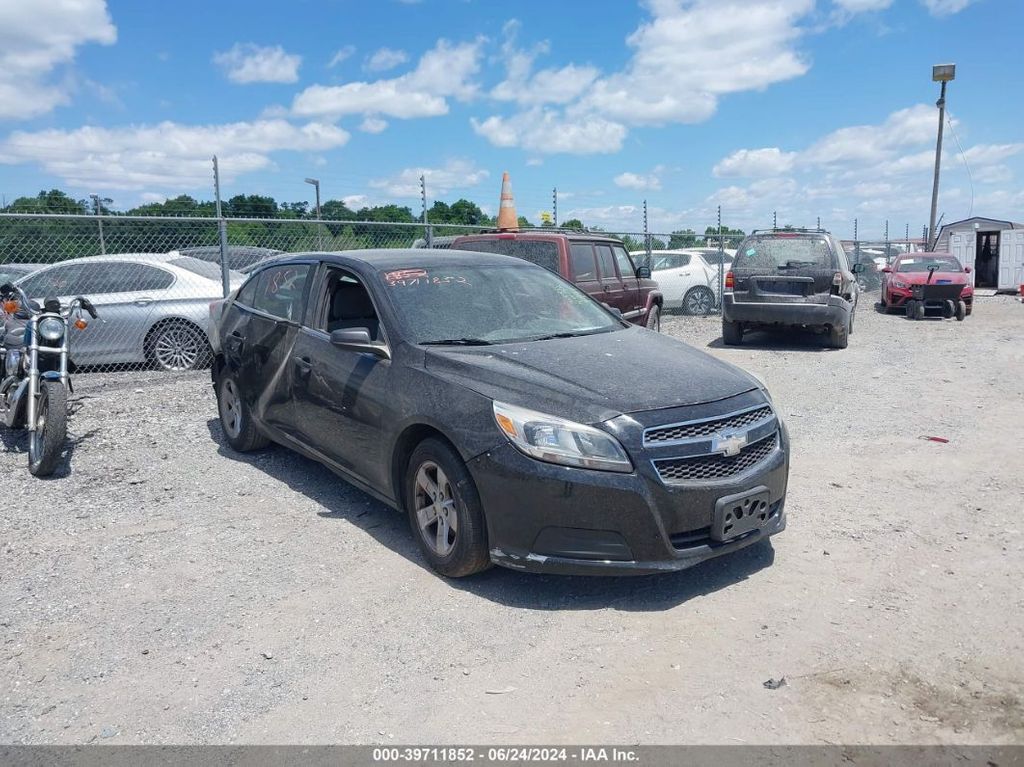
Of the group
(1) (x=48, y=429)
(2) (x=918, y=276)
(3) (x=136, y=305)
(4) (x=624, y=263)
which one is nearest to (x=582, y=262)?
(4) (x=624, y=263)

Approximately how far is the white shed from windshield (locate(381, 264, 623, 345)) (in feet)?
79.5

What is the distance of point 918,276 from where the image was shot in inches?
710

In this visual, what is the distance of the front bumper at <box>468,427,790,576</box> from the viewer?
3682 mm

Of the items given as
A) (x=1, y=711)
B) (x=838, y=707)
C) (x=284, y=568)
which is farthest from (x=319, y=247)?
(x=838, y=707)

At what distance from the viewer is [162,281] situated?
32.9 feet

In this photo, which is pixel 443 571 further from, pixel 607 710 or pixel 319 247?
pixel 319 247

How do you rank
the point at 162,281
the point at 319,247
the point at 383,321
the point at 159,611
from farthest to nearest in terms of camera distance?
1. the point at 319,247
2. the point at 162,281
3. the point at 383,321
4. the point at 159,611

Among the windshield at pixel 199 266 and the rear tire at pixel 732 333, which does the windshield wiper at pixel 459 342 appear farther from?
the rear tire at pixel 732 333

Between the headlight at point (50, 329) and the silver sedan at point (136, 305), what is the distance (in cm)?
354

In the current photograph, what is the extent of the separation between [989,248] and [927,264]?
1287 cm

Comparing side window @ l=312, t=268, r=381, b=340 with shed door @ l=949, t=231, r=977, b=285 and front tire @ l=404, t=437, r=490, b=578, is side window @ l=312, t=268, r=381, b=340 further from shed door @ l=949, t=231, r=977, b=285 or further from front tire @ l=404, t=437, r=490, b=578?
shed door @ l=949, t=231, r=977, b=285

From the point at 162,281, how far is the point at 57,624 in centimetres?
692

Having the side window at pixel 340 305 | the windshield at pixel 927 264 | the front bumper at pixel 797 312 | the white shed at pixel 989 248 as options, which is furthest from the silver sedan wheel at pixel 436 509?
the white shed at pixel 989 248

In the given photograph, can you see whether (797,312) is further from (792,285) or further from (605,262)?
(605,262)
